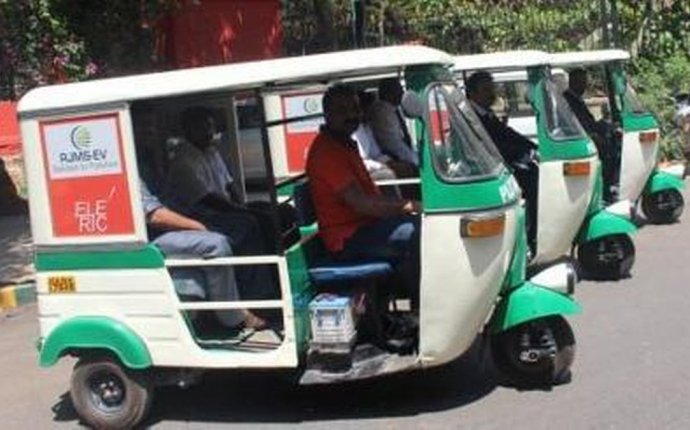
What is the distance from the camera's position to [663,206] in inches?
438

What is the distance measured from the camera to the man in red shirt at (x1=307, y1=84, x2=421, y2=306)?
6207 mm

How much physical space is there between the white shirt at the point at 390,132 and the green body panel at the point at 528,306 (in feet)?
9.02

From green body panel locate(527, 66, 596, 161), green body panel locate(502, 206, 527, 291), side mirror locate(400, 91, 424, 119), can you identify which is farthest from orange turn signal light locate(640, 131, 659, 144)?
side mirror locate(400, 91, 424, 119)

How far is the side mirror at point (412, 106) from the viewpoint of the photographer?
573cm

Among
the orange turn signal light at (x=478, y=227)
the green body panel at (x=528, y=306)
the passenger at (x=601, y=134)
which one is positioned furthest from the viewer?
the passenger at (x=601, y=134)

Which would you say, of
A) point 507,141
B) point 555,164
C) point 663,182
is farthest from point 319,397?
point 663,182

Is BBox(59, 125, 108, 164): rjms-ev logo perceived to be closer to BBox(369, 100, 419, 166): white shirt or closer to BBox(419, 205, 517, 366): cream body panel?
BBox(419, 205, 517, 366): cream body panel

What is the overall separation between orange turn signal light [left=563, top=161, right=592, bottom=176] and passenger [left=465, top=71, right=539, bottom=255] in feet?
0.70

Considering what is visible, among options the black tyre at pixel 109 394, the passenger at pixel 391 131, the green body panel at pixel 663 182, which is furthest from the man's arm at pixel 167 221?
the green body panel at pixel 663 182

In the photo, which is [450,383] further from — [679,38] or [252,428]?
[679,38]

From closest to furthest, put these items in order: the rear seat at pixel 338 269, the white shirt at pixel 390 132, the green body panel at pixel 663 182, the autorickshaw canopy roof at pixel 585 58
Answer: the rear seat at pixel 338 269 → the white shirt at pixel 390 132 → the autorickshaw canopy roof at pixel 585 58 → the green body panel at pixel 663 182

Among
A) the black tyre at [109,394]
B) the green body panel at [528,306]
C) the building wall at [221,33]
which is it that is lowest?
the black tyre at [109,394]

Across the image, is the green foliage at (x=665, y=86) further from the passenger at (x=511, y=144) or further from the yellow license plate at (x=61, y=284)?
the yellow license plate at (x=61, y=284)

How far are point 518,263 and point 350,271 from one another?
0.92 metres
